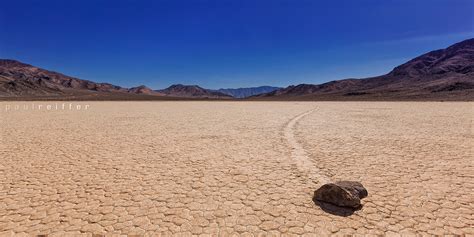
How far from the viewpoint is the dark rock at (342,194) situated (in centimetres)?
387

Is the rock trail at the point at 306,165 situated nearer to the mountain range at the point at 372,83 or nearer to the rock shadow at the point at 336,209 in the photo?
the rock shadow at the point at 336,209

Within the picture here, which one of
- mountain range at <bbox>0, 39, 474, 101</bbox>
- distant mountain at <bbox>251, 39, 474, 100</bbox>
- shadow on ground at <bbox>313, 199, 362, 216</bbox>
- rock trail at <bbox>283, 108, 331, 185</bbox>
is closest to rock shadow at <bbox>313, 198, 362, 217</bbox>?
shadow on ground at <bbox>313, 199, 362, 216</bbox>

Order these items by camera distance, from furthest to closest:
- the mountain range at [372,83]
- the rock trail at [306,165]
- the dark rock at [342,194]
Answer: the mountain range at [372,83] < the rock trail at [306,165] < the dark rock at [342,194]

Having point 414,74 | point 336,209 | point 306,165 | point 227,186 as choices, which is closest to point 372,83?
point 414,74

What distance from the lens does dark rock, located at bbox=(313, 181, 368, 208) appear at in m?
3.87

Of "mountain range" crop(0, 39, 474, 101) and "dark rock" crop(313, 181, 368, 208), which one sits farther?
"mountain range" crop(0, 39, 474, 101)

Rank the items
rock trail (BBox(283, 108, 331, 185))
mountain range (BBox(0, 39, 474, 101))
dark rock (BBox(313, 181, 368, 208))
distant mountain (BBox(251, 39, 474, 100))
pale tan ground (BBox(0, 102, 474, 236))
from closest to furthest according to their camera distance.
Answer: pale tan ground (BBox(0, 102, 474, 236)) → dark rock (BBox(313, 181, 368, 208)) → rock trail (BBox(283, 108, 331, 185)) → mountain range (BBox(0, 39, 474, 101)) → distant mountain (BBox(251, 39, 474, 100))

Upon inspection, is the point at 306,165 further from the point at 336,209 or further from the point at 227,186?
the point at 336,209

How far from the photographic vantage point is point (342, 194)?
3924 mm

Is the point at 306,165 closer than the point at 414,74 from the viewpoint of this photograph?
Yes

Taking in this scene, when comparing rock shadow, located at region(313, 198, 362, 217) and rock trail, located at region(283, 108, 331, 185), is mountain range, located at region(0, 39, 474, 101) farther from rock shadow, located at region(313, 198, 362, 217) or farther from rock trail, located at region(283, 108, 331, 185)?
rock shadow, located at region(313, 198, 362, 217)

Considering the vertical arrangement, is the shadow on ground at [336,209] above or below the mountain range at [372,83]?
below

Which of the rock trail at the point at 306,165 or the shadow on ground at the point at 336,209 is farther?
the rock trail at the point at 306,165

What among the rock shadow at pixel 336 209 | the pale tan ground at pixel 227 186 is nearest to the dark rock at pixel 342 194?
the rock shadow at pixel 336 209
